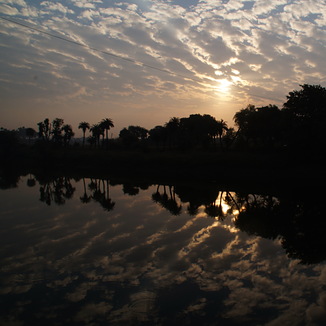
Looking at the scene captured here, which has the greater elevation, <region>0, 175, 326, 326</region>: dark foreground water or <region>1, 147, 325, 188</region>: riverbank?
<region>1, 147, 325, 188</region>: riverbank

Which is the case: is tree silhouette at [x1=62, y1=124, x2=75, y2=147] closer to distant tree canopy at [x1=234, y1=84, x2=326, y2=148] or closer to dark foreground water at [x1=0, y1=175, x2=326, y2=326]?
distant tree canopy at [x1=234, y1=84, x2=326, y2=148]

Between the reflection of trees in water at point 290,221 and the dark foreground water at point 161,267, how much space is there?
11 centimetres

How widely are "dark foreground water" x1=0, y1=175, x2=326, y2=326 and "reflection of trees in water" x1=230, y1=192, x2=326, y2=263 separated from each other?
0.11 m

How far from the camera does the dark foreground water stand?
10.5 m

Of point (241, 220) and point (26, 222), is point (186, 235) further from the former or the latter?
point (26, 222)

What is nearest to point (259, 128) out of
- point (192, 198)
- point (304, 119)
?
point (304, 119)

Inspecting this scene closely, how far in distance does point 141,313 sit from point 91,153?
83538 mm

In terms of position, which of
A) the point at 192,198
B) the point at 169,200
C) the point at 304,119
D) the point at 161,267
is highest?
the point at 304,119

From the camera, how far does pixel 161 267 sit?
1459 centimetres

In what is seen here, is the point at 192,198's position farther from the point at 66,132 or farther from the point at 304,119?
the point at 66,132

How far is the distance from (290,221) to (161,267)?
1550cm

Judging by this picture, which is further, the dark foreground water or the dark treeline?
the dark treeline

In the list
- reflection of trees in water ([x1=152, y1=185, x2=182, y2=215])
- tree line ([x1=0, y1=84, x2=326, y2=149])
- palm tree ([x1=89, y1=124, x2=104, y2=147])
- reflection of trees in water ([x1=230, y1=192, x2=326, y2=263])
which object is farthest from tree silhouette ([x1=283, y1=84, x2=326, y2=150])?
palm tree ([x1=89, y1=124, x2=104, y2=147])

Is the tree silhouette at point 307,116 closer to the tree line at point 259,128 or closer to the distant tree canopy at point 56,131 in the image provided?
the tree line at point 259,128
